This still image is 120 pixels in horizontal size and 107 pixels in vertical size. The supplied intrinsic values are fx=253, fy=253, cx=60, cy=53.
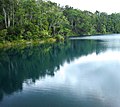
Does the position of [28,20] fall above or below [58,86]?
above

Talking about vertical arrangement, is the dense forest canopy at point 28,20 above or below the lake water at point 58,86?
above

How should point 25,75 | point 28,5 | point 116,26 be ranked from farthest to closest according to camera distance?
point 116,26 → point 28,5 → point 25,75

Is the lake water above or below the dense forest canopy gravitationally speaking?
below

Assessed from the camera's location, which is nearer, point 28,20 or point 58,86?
point 58,86

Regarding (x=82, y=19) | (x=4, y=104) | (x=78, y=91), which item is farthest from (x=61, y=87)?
(x=82, y=19)

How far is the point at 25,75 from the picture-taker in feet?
73.3

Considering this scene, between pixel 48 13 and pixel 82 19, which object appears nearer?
pixel 48 13

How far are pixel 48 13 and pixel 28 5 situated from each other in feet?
Result: 25.5

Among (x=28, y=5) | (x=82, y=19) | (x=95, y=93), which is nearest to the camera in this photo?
(x=95, y=93)

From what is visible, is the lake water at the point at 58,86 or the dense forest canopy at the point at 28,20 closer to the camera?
the lake water at the point at 58,86

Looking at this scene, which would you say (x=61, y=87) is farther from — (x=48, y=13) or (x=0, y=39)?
(x=48, y=13)

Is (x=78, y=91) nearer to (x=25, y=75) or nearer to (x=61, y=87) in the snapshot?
(x=61, y=87)

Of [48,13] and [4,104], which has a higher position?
[48,13]

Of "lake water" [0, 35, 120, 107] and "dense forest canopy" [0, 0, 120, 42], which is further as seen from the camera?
"dense forest canopy" [0, 0, 120, 42]
